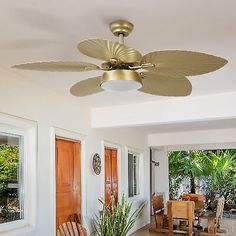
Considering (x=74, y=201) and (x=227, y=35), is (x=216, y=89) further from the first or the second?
(x=74, y=201)

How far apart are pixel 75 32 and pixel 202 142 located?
6.14 meters

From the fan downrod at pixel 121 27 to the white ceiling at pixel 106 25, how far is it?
5 cm

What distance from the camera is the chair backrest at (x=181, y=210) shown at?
6020 millimetres

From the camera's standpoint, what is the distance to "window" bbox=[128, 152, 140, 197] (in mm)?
7434

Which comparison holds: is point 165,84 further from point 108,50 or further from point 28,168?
point 28,168

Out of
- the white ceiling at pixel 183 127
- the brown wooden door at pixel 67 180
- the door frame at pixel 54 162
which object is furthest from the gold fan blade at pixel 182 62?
the white ceiling at pixel 183 127

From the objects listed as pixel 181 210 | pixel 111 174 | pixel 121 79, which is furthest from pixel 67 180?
pixel 121 79

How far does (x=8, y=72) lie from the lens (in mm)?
3670

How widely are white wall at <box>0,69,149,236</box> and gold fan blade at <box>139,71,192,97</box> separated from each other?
1.74 m

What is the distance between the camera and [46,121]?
14.3 feet

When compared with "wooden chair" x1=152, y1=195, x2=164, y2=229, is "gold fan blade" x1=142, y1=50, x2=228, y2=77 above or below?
above


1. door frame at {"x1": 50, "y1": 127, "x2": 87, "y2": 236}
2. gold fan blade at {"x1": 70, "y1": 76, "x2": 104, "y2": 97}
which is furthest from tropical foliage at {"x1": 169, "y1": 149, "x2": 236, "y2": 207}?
gold fan blade at {"x1": 70, "y1": 76, "x2": 104, "y2": 97}

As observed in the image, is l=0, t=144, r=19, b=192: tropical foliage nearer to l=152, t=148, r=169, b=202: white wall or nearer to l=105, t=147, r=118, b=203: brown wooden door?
l=105, t=147, r=118, b=203: brown wooden door

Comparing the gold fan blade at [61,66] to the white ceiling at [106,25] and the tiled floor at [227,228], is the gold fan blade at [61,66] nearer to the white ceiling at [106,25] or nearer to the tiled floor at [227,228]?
the white ceiling at [106,25]
